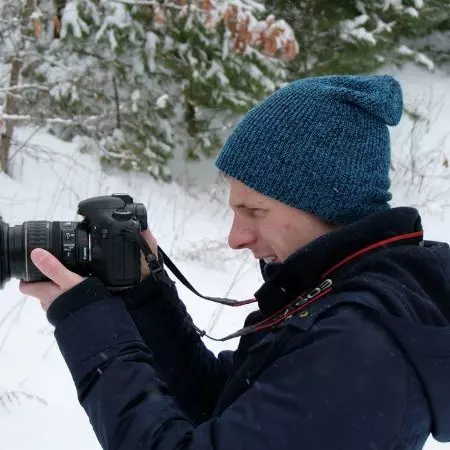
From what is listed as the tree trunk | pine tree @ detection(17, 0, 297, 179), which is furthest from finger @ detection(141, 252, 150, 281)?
pine tree @ detection(17, 0, 297, 179)

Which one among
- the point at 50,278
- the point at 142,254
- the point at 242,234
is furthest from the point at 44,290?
the point at 242,234

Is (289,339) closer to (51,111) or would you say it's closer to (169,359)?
(169,359)

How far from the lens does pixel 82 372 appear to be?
95cm

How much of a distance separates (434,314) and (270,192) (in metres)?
0.35

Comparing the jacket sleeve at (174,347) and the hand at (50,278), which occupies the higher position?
the hand at (50,278)

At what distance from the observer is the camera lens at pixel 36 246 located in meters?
1.19

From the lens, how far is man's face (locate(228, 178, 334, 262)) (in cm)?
103

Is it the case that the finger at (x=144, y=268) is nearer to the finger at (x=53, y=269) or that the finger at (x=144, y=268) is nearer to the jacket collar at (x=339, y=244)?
the finger at (x=53, y=269)

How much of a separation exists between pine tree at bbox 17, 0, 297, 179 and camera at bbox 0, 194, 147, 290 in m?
3.49

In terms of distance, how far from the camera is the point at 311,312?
2.80ft

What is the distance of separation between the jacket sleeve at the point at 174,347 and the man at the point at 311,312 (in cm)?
21

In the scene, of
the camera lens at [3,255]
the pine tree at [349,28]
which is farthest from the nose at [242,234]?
the pine tree at [349,28]

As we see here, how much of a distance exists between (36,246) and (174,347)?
39 centimetres

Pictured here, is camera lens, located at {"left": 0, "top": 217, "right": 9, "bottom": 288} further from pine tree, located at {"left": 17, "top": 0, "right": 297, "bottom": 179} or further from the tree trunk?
pine tree, located at {"left": 17, "top": 0, "right": 297, "bottom": 179}
